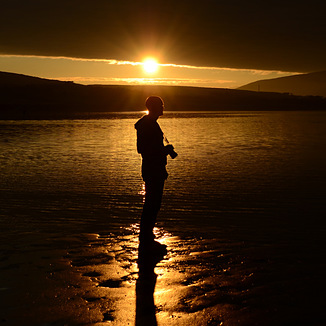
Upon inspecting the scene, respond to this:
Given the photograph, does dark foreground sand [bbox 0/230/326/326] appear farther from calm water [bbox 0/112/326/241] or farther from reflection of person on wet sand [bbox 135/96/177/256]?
calm water [bbox 0/112/326/241]

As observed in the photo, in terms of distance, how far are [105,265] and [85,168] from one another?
963 centimetres

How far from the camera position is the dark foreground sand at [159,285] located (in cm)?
439

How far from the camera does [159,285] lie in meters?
5.18

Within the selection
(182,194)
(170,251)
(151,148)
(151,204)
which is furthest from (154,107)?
(182,194)

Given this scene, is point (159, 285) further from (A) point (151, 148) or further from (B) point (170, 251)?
(A) point (151, 148)

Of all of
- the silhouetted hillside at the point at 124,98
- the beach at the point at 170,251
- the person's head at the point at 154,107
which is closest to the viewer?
the beach at the point at 170,251

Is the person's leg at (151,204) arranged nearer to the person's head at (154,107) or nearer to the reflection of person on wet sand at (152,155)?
the reflection of person on wet sand at (152,155)

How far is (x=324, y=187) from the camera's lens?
11.3 m

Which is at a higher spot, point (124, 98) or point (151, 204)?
point (124, 98)

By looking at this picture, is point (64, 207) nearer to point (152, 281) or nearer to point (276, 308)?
point (152, 281)

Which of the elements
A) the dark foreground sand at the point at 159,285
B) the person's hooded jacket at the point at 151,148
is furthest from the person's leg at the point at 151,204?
the dark foreground sand at the point at 159,285

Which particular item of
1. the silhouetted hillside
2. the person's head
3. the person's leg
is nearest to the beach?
the person's leg

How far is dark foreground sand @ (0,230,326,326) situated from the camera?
439 centimetres

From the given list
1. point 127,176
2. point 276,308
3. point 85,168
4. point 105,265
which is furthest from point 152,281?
point 85,168
